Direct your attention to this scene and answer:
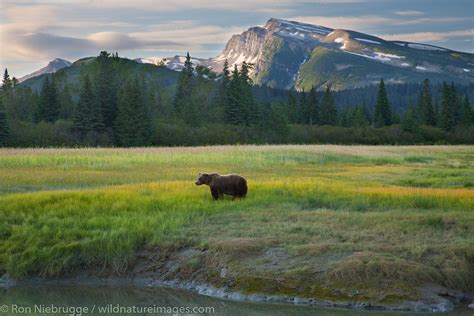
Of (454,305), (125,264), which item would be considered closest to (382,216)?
(454,305)

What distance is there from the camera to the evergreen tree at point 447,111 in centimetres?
10912

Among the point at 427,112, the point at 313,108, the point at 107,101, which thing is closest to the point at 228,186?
the point at 107,101

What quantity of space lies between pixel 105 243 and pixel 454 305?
8483mm

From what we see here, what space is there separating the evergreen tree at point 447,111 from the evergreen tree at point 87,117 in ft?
200

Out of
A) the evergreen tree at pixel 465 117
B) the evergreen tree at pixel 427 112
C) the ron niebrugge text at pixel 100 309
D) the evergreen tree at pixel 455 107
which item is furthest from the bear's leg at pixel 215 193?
the evergreen tree at pixel 427 112

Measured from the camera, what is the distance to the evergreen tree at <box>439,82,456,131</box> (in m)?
109

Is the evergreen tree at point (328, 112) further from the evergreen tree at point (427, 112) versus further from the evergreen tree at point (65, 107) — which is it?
the evergreen tree at point (65, 107)

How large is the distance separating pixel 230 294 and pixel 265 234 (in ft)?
8.55

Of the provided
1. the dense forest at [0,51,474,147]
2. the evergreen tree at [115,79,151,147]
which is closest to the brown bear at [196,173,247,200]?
the dense forest at [0,51,474,147]

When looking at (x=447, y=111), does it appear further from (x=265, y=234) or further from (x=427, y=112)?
(x=265, y=234)

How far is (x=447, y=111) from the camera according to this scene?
109750mm

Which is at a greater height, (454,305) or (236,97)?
(236,97)

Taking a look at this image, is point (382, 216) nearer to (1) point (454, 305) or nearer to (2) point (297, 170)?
(1) point (454, 305)

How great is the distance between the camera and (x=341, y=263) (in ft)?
45.8
